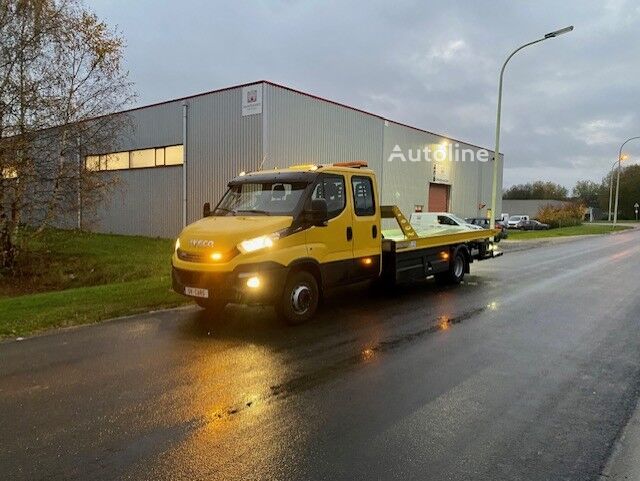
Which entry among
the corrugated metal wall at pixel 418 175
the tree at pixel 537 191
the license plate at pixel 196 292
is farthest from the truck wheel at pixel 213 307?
the tree at pixel 537 191

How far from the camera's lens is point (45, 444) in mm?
3777

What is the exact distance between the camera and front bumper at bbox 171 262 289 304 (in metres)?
7.12

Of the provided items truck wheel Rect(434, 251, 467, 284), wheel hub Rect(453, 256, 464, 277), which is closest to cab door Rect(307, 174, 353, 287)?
truck wheel Rect(434, 251, 467, 284)

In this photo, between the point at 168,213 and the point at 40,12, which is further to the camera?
the point at 168,213

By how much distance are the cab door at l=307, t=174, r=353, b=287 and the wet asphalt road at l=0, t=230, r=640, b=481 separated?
79 centimetres

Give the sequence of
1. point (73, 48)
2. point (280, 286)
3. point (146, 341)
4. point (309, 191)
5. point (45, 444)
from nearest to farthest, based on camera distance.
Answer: point (45, 444), point (146, 341), point (280, 286), point (309, 191), point (73, 48)

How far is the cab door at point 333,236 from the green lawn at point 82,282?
3.21 metres

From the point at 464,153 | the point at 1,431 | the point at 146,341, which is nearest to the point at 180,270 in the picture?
the point at 146,341

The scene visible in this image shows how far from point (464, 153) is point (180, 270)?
36081 mm

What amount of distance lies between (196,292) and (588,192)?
12666 cm

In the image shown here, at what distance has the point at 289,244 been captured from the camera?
24.4 feet

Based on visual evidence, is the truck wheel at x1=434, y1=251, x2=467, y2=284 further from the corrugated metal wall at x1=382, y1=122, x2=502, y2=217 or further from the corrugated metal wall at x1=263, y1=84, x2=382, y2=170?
the corrugated metal wall at x1=382, y1=122, x2=502, y2=217

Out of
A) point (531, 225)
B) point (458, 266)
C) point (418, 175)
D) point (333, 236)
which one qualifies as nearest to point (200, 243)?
point (333, 236)

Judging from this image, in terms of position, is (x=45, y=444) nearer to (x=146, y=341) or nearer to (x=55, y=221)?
(x=146, y=341)
